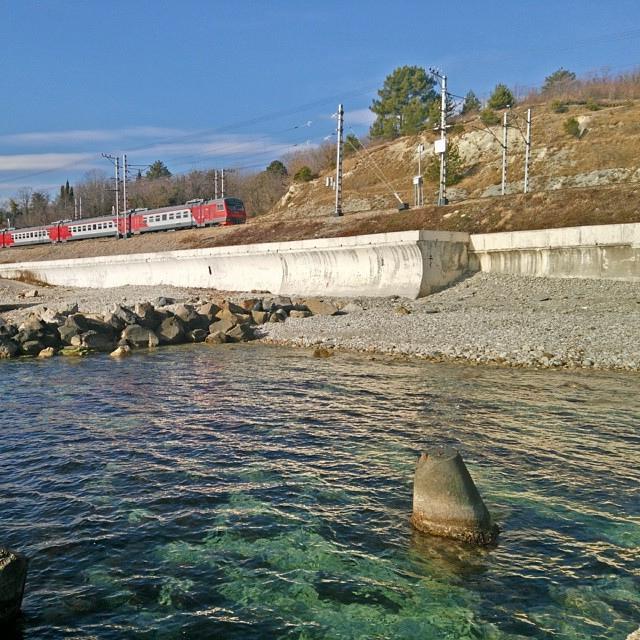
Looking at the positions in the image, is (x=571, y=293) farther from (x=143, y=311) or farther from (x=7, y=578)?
(x=7, y=578)

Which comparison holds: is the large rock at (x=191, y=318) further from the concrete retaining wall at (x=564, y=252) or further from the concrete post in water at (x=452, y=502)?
the concrete post in water at (x=452, y=502)

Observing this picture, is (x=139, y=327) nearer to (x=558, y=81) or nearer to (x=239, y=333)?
(x=239, y=333)

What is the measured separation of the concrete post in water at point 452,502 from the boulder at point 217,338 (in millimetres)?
16728

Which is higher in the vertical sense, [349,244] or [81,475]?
[349,244]

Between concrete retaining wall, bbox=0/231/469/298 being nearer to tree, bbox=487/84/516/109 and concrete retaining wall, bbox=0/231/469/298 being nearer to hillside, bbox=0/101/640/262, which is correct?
hillside, bbox=0/101/640/262

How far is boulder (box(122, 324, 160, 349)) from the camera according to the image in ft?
71.8

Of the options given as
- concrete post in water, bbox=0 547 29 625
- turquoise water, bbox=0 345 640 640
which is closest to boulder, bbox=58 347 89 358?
turquoise water, bbox=0 345 640 640

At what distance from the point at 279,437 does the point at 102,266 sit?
34656 millimetres

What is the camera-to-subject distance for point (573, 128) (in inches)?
2425

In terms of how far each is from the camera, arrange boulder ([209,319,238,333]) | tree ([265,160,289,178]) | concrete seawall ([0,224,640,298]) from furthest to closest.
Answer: tree ([265,160,289,178]) < concrete seawall ([0,224,640,298]) < boulder ([209,319,238,333])

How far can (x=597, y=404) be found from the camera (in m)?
11.3

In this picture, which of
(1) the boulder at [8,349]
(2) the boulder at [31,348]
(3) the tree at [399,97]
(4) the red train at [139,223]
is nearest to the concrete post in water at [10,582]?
(1) the boulder at [8,349]

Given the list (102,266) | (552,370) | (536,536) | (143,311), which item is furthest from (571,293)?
(102,266)

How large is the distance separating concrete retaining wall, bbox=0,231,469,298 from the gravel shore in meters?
1.32
